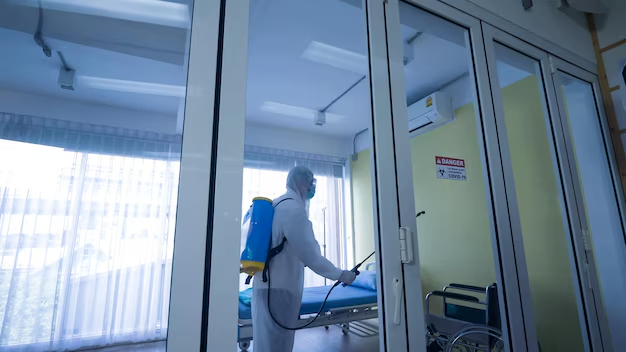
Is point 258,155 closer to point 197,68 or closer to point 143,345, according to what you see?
point 197,68

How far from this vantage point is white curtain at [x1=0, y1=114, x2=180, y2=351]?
2.15 feet

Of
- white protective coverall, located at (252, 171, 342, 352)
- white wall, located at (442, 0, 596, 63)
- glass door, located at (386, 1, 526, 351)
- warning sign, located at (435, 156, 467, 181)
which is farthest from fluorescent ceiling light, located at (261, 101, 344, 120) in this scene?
white wall, located at (442, 0, 596, 63)

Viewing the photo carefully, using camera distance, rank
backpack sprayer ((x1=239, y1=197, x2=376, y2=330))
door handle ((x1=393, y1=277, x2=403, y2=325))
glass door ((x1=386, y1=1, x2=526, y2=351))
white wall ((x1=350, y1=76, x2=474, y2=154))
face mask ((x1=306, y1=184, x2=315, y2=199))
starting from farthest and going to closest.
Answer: white wall ((x1=350, y1=76, x2=474, y2=154)) < glass door ((x1=386, y1=1, x2=526, y2=351)) < face mask ((x1=306, y1=184, x2=315, y2=199)) < door handle ((x1=393, y1=277, x2=403, y2=325)) < backpack sprayer ((x1=239, y1=197, x2=376, y2=330))

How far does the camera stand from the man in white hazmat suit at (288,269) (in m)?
0.94

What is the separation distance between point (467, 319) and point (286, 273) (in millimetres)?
1028

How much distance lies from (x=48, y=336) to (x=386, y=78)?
1.27 meters

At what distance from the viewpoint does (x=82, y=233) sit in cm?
72

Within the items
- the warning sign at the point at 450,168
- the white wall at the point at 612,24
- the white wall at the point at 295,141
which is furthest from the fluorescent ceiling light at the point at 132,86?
the white wall at the point at 612,24

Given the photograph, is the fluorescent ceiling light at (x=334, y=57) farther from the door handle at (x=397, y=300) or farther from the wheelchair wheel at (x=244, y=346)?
the wheelchair wheel at (x=244, y=346)

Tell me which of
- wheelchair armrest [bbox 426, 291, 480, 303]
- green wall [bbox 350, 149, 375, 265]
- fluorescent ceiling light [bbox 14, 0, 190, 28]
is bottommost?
wheelchair armrest [bbox 426, 291, 480, 303]

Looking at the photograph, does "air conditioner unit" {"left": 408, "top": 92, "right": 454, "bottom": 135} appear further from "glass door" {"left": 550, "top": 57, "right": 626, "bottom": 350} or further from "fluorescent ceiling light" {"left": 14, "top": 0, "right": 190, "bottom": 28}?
"fluorescent ceiling light" {"left": 14, "top": 0, "right": 190, "bottom": 28}

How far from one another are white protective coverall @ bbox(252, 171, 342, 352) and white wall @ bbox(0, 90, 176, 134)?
42cm

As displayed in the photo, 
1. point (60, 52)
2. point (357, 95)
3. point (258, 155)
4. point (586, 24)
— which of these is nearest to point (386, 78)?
point (357, 95)

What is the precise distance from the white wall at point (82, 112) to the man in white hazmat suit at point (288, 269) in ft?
1.39
